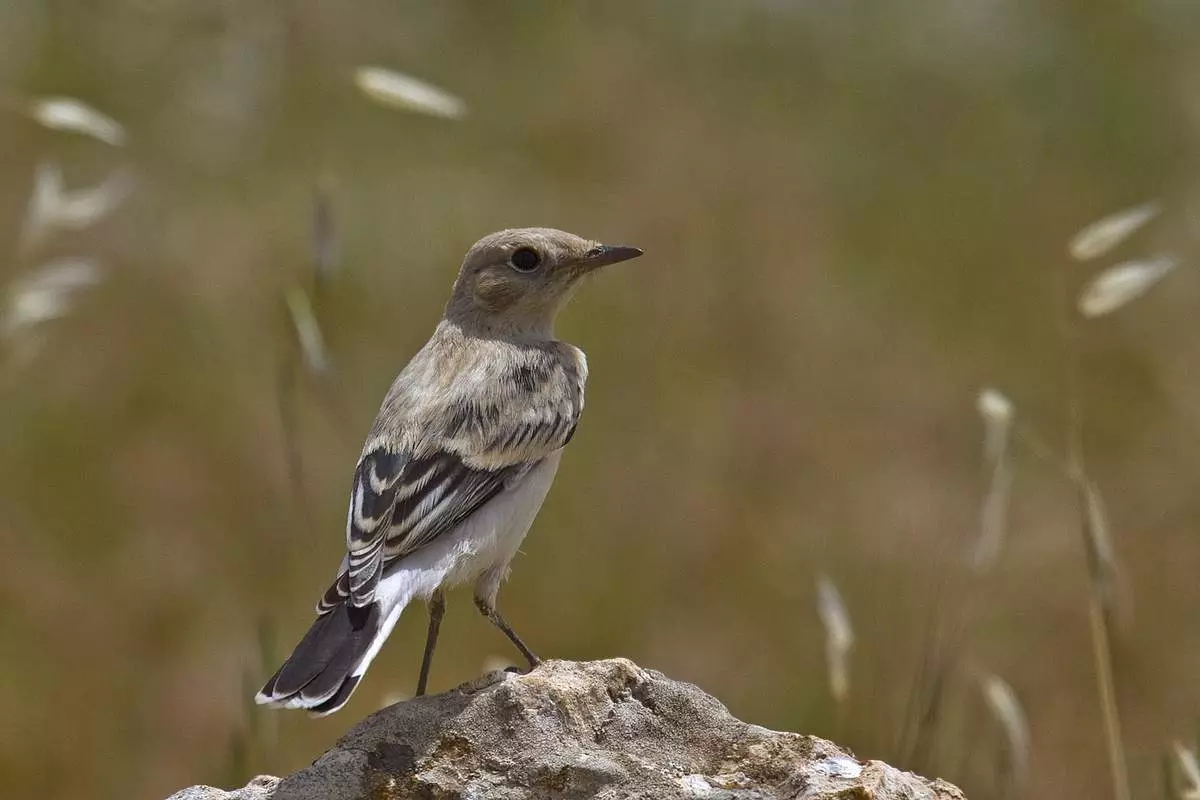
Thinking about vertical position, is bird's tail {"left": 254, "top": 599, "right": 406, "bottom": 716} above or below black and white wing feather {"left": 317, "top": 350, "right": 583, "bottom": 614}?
below

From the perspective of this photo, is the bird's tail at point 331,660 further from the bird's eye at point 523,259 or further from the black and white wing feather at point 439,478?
the bird's eye at point 523,259

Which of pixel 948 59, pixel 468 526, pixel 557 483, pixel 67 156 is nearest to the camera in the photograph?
pixel 468 526

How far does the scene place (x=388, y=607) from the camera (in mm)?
→ 4383

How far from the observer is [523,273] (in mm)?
5789

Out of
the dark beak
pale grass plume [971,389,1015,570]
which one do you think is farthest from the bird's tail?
the dark beak

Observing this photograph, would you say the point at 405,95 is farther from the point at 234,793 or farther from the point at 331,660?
the point at 234,793

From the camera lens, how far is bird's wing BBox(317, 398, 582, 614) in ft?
14.9

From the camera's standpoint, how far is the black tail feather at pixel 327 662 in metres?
3.90

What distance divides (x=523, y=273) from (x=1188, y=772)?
294cm

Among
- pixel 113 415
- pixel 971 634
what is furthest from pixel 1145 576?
pixel 113 415

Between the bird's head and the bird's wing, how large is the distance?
670mm

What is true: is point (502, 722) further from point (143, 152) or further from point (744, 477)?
point (143, 152)

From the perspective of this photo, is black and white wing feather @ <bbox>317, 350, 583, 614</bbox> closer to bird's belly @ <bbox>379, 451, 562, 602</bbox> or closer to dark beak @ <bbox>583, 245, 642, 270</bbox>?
bird's belly @ <bbox>379, 451, 562, 602</bbox>

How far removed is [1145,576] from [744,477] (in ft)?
6.87
